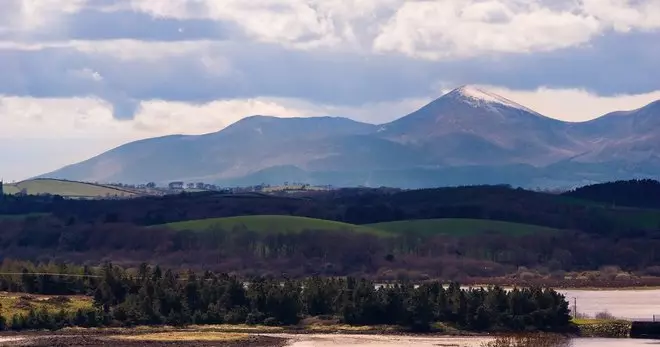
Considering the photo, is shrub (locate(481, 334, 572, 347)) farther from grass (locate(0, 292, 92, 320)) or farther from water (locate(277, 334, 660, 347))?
grass (locate(0, 292, 92, 320))

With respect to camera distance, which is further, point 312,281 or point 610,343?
point 312,281

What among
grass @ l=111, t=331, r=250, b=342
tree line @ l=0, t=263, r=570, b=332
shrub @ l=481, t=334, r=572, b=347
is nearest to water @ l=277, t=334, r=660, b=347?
shrub @ l=481, t=334, r=572, b=347

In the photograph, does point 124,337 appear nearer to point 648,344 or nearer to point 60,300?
point 60,300

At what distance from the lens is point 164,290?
416 ft

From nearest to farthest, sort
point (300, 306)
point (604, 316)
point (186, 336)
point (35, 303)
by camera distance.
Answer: point (186, 336) < point (300, 306) < point (35, 303) < point (604, 316)

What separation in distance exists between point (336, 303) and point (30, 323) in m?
23.9

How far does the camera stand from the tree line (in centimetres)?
12325

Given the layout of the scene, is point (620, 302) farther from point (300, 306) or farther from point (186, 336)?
point (186, 336)

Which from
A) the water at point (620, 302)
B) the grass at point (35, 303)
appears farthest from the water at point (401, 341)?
the grass at point (35, 303)

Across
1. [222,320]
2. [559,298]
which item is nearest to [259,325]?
[222,320]

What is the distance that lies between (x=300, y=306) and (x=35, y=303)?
21587mm

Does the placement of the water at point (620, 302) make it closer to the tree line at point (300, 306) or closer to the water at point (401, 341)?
the tree line at point (300, 306)

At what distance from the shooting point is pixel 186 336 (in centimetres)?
11575

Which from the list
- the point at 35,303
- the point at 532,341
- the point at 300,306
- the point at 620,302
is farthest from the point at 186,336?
the point at 620,302
